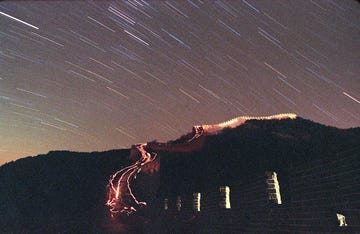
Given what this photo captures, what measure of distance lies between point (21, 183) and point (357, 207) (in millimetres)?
85170

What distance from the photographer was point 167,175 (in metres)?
26.0

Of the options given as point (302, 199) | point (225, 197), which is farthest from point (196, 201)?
point (302, 199)

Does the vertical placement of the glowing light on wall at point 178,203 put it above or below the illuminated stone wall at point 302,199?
above

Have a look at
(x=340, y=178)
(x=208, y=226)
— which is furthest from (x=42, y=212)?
(x=340, y=178)

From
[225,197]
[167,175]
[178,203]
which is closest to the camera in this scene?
[225,197]

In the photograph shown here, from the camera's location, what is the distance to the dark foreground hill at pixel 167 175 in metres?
11.0

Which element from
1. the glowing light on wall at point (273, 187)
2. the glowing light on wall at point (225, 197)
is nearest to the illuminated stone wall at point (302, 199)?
the glowing light on wall at point (273, 187)

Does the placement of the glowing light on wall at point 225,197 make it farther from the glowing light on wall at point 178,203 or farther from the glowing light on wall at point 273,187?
the glowing light on wall at point 178,203

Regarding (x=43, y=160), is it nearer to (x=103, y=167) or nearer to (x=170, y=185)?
(x=103, y=167)

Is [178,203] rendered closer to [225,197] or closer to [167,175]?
[167,175]

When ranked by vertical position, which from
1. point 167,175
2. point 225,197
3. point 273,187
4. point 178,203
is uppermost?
point 167,175

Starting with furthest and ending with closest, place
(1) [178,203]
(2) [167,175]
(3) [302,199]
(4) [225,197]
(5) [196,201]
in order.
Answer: (2) [167,175] → (1) [178,203] → (5) [196,201] → (4) [225,197] → (3) [302,199]

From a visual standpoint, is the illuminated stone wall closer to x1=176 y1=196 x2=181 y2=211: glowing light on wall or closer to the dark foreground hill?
the dark foreground hill

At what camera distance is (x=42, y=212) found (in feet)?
201
